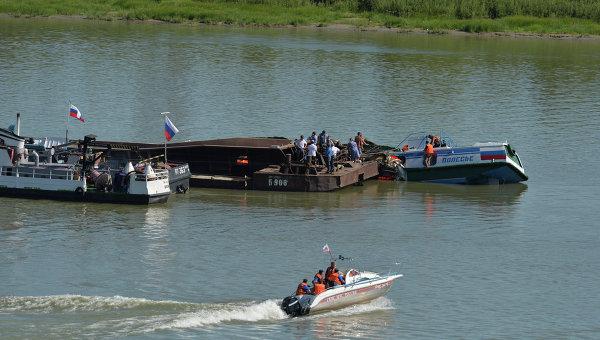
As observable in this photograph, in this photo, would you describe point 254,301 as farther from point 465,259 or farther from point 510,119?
point 510,119

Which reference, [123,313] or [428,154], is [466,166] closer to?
[428,154]

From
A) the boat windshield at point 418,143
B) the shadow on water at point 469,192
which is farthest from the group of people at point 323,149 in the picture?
the boat windshield at point 418,143

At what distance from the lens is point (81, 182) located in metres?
49.2

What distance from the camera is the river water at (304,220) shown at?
36219 mm

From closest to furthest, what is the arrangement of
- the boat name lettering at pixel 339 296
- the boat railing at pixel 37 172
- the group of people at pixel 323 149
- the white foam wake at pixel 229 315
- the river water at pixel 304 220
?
the white foam wake at pixel 229 315 → the river water at pixel 304 220 → the boat name lettering at pixel 339 296 → the boat railing at pixel 37 172 → the group of people at pixel 323 149

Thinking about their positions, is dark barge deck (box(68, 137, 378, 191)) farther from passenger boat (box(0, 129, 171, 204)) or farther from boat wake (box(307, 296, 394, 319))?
boat wake (box(307, 296, 394, 319))

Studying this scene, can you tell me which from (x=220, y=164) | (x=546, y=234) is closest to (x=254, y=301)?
(x=546, y=234)

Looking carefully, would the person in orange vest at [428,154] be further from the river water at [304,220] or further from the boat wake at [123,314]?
Result: the boat wake at [123,314]

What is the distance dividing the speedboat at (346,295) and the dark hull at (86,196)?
497 inches

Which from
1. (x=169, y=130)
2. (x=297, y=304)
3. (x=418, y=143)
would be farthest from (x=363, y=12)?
(x=297, y=304)

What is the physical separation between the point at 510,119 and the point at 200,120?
17050 millimetres

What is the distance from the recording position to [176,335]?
34188mm

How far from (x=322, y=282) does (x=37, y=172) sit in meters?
17.6

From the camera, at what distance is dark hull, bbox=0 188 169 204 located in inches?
1922
